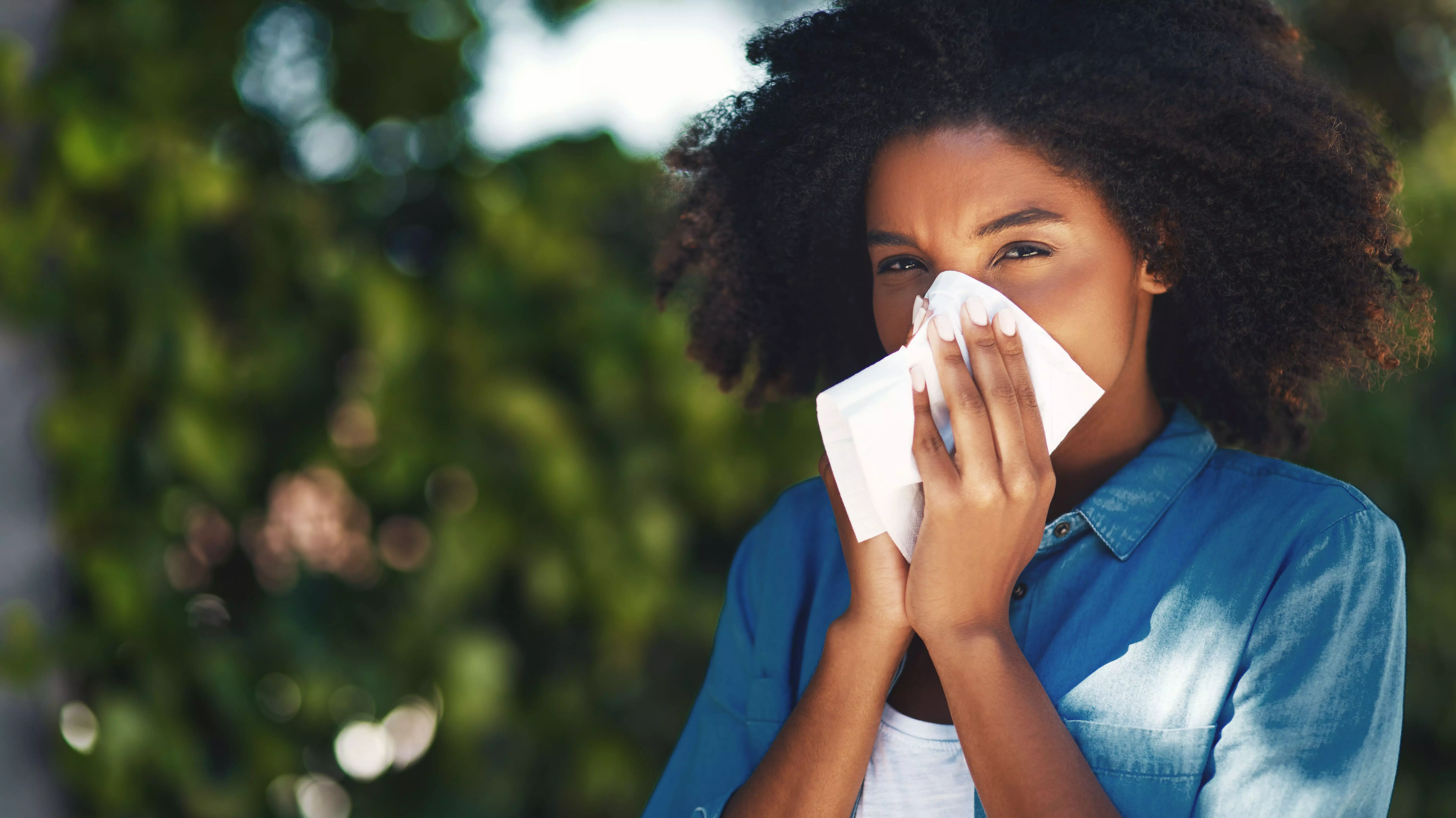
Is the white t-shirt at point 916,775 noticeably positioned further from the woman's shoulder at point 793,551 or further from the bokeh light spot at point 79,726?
the bokeh light spot at point 79,726

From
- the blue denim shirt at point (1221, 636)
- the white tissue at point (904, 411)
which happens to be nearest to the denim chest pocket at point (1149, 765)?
the blue denim shirt at point (1221, 636)

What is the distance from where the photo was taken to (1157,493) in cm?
126

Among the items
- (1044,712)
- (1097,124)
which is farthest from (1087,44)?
(1044,712)

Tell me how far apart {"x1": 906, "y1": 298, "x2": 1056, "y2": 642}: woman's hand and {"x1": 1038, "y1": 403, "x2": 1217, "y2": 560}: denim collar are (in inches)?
4.4

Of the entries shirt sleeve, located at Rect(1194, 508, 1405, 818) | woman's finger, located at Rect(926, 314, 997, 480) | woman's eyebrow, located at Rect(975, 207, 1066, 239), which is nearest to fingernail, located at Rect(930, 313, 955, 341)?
woman's finger, located at Rect(926, 314, 997, 480)

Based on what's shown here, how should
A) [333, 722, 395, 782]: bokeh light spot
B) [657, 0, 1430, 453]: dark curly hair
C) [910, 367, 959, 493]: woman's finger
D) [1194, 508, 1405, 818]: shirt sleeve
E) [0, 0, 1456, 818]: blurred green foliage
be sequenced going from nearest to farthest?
1. [1194, 508, 1405, 818]: shirt sleeve
2. [910, 367, 959, 493]: woman's finger
3. [657, 0, 1430, 453]: dark curly hair
4. [0, 0, 1456, 818]: blurred green foliage
5. [333, 722, 395, 782]: bokeh light spot

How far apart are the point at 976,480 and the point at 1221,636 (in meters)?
0.27

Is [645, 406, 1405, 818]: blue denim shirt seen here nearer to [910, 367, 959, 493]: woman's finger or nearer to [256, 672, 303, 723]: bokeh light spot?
[910, 367, 959, 493]: woman's finger

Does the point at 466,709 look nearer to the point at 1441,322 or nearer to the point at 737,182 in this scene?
the point at 737,182

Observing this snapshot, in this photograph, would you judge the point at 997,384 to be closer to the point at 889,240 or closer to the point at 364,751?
the point at 889,240

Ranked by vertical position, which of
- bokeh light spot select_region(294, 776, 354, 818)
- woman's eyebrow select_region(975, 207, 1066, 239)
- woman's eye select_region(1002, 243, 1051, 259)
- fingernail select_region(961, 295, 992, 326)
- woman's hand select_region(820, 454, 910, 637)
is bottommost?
bokeh light spot select_region(294, 776, 354, 818)

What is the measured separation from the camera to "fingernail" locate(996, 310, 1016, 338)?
1.16 metres

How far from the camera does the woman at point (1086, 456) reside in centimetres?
109

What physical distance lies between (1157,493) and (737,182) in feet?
2.35
